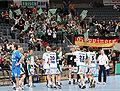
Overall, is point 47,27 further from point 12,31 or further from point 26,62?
point 26,62

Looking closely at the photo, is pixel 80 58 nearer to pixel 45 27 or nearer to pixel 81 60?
pixel 81 60

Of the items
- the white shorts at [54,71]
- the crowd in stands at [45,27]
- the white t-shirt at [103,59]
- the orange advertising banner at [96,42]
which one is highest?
the crowd in stands at [45,27]

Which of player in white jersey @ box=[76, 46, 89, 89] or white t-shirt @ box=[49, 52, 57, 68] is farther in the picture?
white t-shirt @ box=[49, 52, 57, 68]

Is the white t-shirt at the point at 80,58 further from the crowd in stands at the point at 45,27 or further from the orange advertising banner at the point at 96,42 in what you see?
the orange advertising banner at the point at 96,42

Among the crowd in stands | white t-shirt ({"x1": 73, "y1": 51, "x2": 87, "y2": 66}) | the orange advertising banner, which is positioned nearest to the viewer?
white t-shirt ({"x1": 73, "y1": 51, "x2": 87, "y2": 66})

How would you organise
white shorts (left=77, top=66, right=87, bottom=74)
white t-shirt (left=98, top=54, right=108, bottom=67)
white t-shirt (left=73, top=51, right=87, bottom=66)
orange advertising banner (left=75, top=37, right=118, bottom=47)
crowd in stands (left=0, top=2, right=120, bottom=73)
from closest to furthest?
white shorts (left=77, top=66, right=87, bottom=74), white t-shirt (left=73, top=51, right=87, bottom=66), white t-shirt (left=98, top=54, right=108, bottom=67), crowd in stands (left=0, top=2, right=120, bottom=73), orange advertising banner (left=75, top=37, right=118, bottom=47)

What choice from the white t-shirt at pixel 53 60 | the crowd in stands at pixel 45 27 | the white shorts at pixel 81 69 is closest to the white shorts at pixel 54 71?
the white t-shirt at pixel 53 60

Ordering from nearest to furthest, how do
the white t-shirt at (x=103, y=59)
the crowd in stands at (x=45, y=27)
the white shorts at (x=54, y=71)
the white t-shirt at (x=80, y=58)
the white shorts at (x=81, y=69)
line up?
the white shorts at (x=81, y=69), the white t-shirt at (x=80, y=58), the white shorts at (x=54, y=71), the white t-shirt at (x=103, y=59), the crowd in stands at (x=45, y=27)

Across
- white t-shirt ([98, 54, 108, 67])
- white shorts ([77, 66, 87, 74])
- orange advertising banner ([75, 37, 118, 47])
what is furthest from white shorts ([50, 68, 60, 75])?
orange advertising banner ([75, 37, 118, 47])

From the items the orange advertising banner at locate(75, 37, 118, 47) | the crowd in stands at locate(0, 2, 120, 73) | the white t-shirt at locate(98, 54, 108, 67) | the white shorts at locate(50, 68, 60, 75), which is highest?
the crowd in stands at locate(0, 2, 120, 73)

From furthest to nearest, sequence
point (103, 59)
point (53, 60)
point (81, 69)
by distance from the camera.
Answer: point (103, 59), point (53, 60), point (81, 69)

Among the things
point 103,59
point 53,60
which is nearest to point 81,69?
point 53,60

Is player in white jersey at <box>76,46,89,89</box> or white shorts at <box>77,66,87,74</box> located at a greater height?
player in white jersey at <box>76,46,89,89</box>

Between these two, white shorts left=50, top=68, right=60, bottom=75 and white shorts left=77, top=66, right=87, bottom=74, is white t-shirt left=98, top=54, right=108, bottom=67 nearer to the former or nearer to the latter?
white shorts left=77, top=66, right=87, bottom=74
